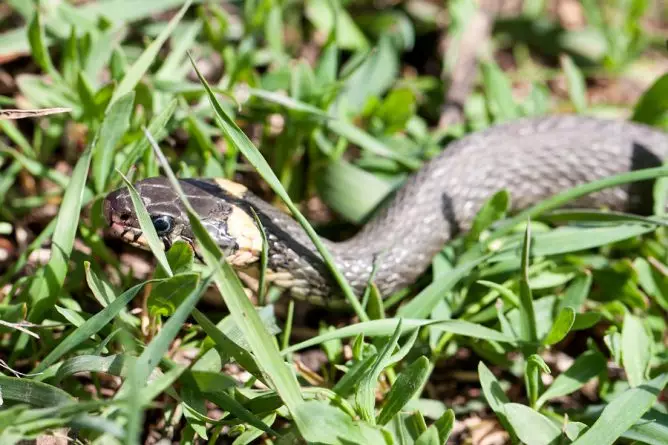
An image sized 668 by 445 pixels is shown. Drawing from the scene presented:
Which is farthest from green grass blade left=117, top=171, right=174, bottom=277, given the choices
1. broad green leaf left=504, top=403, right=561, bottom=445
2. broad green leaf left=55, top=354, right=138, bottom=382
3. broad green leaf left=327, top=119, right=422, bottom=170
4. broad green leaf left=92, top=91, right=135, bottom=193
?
broad green leaf left=327, top=119, right=422, bottom=170

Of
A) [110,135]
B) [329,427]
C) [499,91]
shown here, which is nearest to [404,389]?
[329,427]

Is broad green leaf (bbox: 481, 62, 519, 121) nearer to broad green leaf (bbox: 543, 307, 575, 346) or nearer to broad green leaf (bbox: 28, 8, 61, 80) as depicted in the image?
broad green leaf (bbox: 543, 307, 575, 346)

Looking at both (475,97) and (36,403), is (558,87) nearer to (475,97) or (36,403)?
(475,97)

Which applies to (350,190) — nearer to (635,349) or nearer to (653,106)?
(635,349)

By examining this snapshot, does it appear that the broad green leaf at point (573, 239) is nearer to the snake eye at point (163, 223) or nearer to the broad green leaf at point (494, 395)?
the broad green leaf at point (494, 395)

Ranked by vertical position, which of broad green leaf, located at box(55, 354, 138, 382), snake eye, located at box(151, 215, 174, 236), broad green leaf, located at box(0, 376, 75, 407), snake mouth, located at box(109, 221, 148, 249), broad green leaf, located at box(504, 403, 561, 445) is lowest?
broad green leaf, located at box(504, 403, 561, 445)

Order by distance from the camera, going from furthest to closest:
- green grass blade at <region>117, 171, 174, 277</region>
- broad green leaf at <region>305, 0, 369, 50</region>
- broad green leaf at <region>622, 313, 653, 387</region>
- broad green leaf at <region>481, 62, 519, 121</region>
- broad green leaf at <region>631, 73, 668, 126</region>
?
broad green leaf at <region>305, 0, 369, 50</region> < broad green leaf at <region>481, 62, 519, 121</region> < broad green leaf at <region>631, 73, 668, 126</region> < broad green leaf at <region>622, 313, 653, 387</region> < green grass blade at <region>117, 171, 174, 277</region>

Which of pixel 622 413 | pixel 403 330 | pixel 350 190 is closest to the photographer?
pixel 622 413
